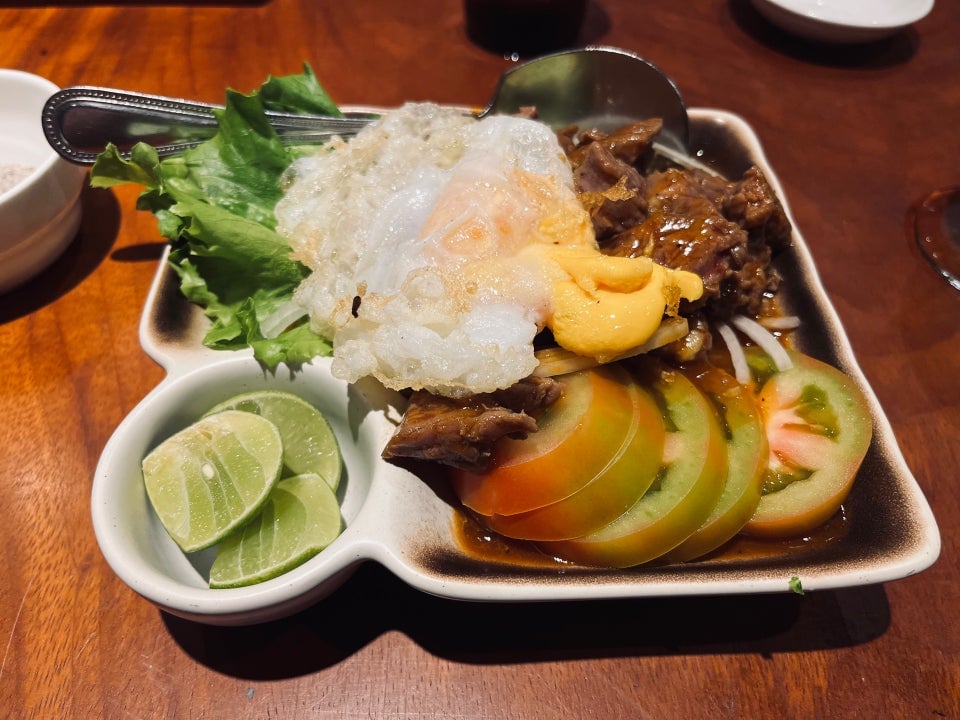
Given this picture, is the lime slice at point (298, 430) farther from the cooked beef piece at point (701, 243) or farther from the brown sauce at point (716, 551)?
the cooked beef piece at point (701, 243)

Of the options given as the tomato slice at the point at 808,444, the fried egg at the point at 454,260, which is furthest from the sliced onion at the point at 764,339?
the fried egg at the point at 454,260

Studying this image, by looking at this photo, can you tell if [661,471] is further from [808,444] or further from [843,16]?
[843,16]

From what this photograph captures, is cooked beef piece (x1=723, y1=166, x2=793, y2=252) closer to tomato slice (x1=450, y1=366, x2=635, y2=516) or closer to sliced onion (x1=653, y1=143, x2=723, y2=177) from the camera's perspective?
sliced onion (x1=653, y1=143, x2=723, y2=177)

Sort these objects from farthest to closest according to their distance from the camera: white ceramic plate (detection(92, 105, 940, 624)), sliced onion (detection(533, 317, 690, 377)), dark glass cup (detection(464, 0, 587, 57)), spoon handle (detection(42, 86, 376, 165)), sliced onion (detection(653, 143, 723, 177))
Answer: dark glass cup (detection(464, 0, 587, 57))
sliced onion (detection(653, 143, 723, 177))
spoon handle (detection(42, 86, 376, 165))
sliced onion (detection(533, 317, 690, 377))
white ceramic plate (detection(92, 105, 940, 624))

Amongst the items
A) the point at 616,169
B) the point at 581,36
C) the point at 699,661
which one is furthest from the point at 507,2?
the point at 699,661

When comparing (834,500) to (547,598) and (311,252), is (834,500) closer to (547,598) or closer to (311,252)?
(547,598)

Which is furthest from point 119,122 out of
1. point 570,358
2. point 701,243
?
point 701,243

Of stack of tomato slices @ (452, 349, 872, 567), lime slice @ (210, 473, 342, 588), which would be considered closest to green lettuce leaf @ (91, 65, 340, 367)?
lime slice @ (210, 473, 342, 588)

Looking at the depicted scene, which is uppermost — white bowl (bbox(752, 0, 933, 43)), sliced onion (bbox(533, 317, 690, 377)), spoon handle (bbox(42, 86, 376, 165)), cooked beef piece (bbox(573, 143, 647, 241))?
white bowl (bbox(752, 0, 933, 43))
